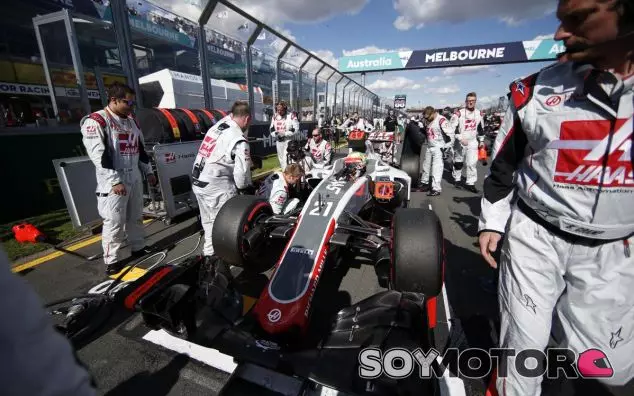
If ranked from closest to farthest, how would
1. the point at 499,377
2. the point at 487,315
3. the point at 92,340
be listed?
the point at 499,377, the point at 92,340, the point at 487,315

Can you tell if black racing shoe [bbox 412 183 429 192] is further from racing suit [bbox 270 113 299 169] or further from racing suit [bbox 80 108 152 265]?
racing suit [bbox 80 108 152 265]

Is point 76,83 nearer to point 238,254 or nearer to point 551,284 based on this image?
point 238,254

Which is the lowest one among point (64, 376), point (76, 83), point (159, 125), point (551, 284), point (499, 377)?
point (499, 377)

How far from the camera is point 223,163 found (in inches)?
126

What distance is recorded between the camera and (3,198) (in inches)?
180

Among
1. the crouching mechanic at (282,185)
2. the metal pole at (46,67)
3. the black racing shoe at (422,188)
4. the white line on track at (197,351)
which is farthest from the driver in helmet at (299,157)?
the white line on track at (197,351)

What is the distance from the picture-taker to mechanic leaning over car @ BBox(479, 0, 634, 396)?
1100 millimetres

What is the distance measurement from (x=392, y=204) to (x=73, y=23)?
6.21 metres

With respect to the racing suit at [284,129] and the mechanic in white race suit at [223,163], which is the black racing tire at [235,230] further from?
the racing suit at [284,129]

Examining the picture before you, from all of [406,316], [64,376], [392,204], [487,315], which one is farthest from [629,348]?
[392,204]

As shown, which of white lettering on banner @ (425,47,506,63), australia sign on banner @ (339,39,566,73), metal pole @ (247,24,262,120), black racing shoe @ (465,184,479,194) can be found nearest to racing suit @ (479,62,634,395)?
black racing shoe @ (465,184,479,194)

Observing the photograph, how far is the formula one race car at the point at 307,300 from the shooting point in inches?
64.9

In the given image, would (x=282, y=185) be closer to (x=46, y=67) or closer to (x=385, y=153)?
(x=385, y=153)

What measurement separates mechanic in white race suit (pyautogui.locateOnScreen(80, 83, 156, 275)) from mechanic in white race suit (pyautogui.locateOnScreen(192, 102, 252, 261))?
704 millimetres
